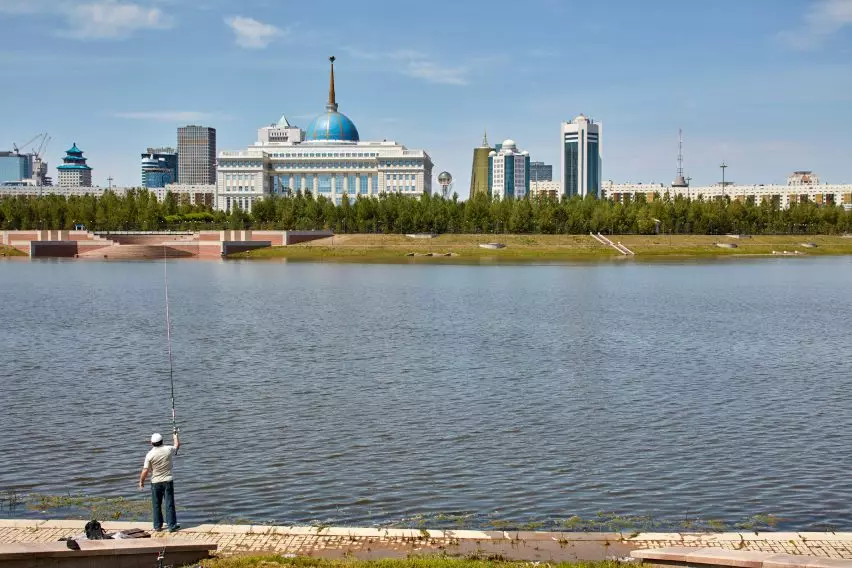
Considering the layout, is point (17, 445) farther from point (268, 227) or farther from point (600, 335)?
point (268, 227)

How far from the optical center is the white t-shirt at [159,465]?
16047 mm

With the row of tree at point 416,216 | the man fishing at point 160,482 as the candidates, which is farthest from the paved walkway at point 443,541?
the row of tree at point 416,216

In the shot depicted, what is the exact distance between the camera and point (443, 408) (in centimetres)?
2675

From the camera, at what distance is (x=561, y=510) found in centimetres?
1759

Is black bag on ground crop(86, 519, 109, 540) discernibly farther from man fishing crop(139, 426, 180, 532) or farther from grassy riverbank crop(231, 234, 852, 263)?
grassy riverbank crop(231, 234, 852, 263)

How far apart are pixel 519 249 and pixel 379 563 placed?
361 ft

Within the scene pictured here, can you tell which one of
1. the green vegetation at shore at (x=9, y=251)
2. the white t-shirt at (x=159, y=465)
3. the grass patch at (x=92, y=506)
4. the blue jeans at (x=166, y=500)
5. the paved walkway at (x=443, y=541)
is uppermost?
the green vegetation at shore at (x=9, y=251)

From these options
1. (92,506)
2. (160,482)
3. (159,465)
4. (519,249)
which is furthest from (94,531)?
(519,249)

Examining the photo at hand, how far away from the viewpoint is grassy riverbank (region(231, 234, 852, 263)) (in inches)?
4724

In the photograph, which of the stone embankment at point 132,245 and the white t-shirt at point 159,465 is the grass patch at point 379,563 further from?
the stone embankment at point 132,245

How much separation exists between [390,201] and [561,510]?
12449 cm

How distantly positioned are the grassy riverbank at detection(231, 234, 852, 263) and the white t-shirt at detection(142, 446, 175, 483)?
3876 inches

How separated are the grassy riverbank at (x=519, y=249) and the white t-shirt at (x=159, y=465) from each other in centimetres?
9846

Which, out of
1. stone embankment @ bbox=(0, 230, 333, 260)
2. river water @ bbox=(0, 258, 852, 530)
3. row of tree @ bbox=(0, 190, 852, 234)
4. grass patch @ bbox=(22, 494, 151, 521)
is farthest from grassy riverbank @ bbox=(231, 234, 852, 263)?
grass patch @ bbox=(22, 494, 151, 521)
